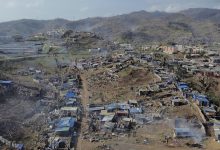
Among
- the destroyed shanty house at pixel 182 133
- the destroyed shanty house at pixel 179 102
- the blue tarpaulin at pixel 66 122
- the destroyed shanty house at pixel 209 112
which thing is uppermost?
the destroyed shanty house at pixel 179 102

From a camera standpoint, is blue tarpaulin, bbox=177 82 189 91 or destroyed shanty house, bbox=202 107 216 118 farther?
blue tarpaulin, bbox=177 82 189 91

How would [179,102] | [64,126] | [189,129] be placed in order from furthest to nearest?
[179,102]
[189,129]
[64,126]

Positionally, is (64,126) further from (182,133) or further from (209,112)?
(209,112)

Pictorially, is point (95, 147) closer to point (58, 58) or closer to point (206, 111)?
point (206, 111)

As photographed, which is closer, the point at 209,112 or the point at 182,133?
the point at 182,133

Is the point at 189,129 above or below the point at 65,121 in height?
below

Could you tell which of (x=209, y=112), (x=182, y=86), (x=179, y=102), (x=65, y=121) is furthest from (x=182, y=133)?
(x=182, y=86)

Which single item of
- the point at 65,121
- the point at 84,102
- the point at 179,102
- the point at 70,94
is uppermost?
the point at 70,94

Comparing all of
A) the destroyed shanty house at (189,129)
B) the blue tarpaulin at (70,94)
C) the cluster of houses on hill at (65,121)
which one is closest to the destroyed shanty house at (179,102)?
the destroyed shanty house at (189,129)

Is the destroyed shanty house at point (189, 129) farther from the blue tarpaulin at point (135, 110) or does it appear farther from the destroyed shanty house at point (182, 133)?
the blue tarpaulin at point (135, 110)

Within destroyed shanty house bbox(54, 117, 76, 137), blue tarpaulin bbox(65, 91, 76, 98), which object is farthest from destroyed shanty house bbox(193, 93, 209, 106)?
destroyed shanty house bbox(54, 117, 76, 137)

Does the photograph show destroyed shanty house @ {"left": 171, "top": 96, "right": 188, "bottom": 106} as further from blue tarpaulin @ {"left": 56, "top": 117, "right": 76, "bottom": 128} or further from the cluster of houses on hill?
blue tarpaulin @ {"left": 56, "top": 117, "right": 76, "bottom": 128}
